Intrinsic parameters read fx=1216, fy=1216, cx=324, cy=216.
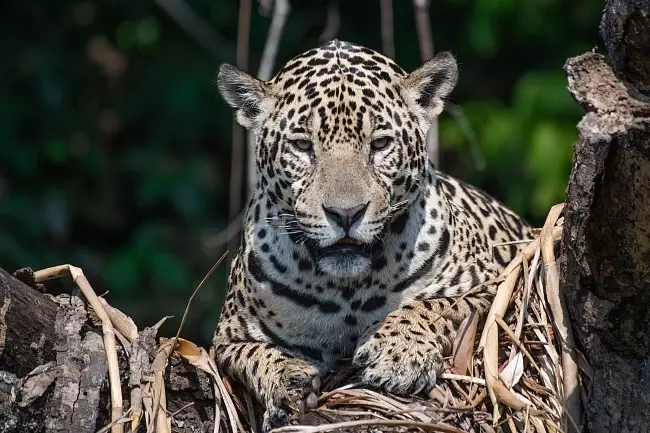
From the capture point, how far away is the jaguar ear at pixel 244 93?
5.55m

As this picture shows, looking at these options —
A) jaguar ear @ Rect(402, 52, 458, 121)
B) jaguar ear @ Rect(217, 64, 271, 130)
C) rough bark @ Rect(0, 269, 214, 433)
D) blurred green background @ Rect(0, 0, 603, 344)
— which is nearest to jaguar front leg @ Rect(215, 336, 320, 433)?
rough bark @ Rect(0, 269, 214, 433)

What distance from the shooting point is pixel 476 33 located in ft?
35.1

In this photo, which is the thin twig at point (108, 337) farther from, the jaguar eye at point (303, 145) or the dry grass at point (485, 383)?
the jaguar eye at point (303, 145)

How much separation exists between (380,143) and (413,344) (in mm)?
884

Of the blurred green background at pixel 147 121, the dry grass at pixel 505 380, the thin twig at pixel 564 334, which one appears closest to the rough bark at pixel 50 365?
the dry grass at pixel 505 380

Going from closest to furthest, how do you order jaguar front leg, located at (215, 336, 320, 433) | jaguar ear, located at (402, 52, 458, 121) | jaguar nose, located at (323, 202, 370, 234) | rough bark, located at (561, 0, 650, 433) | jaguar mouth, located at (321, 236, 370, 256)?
rough bark, located at (561, 0, 650, 433)
jaguar front leg, located at (215, 336, 320, 433)
jaguar nose, located at (323, 202, 370, 234)
jaguar mouth, located at (321, 236, 370, 256)
jaguar ear, located at (402, 52, 458, 121)

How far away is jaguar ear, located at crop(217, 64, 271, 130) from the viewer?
5555 mm

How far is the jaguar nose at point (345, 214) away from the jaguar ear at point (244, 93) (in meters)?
0.83

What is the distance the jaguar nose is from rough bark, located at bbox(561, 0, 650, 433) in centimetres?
86

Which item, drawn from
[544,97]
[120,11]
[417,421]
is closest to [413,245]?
[417,421]

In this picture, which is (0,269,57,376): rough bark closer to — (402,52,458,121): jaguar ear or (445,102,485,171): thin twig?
(402,52,458,121): jaguar ear

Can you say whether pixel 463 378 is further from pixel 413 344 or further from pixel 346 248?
pixel 346 248

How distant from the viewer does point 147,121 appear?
12.2 meters

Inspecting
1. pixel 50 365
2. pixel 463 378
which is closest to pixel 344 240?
pixel 463 378
